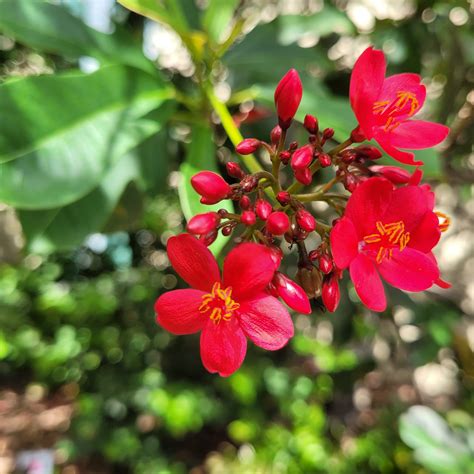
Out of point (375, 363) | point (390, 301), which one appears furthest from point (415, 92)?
point (375, 363)

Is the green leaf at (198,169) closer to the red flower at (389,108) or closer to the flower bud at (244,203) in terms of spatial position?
the flower bud at (244,203)

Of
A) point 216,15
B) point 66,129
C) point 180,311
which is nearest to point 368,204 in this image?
point 180,311

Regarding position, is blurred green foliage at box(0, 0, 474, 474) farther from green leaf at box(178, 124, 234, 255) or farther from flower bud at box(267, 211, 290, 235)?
flower bud at box(267, 211, 290, 235)

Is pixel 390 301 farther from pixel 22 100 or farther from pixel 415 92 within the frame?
pixel 22 100

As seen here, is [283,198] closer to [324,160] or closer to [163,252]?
[324,160]

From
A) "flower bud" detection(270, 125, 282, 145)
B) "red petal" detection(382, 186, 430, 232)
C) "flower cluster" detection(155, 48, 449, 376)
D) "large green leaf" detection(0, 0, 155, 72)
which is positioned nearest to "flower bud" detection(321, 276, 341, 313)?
"flower cluster" detection(155, 48, 449, 376)

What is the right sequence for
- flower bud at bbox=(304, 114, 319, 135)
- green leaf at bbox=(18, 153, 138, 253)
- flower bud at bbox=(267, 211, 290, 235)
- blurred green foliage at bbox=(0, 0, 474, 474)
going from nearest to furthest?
flower bud at bbox=(267, 211, 290, 235), flower bud at bbox=(304, 114, 319, 135), blurred green foliage at bbox=(0, 0, 474, 474), green leaf at bbox=(18, 153, 138, 253)

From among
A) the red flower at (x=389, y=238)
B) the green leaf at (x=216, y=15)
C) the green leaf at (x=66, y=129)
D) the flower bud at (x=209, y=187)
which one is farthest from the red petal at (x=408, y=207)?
the green leaf at (x=216, y=15)
